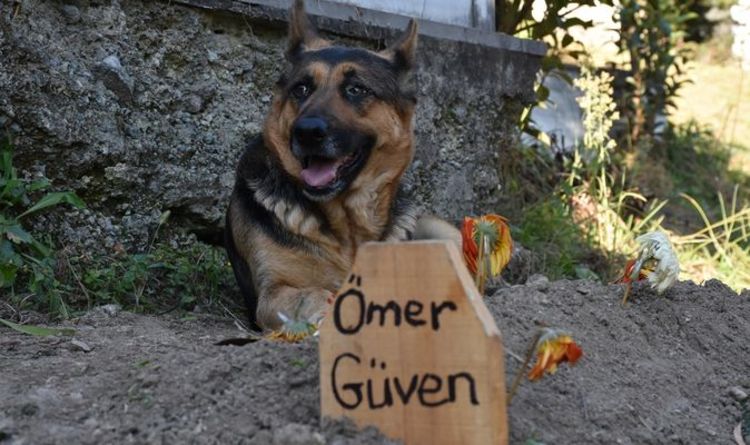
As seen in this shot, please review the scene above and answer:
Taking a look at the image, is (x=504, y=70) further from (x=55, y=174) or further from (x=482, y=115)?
(x=55, y=174)

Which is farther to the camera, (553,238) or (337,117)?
(553,238)

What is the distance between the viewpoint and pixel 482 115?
6.27m

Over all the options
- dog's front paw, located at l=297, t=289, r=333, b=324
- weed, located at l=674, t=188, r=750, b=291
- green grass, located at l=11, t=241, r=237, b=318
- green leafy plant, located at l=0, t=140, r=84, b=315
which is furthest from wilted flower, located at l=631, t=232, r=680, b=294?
weed, located at l=674, t=188, r=750, b=291

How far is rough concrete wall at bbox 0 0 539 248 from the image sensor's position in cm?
448

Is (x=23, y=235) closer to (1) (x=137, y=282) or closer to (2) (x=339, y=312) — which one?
(1) (x=137, y=282)

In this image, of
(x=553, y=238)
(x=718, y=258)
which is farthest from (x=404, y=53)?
(x=718, y=258)

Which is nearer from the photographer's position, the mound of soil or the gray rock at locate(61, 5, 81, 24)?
the mound of soil

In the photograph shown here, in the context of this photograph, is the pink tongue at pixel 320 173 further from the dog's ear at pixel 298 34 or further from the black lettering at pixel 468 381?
the black lettering at pixel 468 381

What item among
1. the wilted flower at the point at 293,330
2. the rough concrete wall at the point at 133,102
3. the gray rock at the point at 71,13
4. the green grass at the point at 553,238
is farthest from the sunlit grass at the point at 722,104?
the wilted flower at the point at 293,330

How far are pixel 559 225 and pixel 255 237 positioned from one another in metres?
2.80

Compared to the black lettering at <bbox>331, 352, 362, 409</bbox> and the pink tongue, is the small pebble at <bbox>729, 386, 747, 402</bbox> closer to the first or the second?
the black lettering at <bbox>331, 352, 362, 409</bbox>

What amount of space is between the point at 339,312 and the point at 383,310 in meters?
0.11

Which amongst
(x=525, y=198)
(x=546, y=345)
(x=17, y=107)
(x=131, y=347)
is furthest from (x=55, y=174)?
(x=525, y=198)

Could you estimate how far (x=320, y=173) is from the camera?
4293mm
